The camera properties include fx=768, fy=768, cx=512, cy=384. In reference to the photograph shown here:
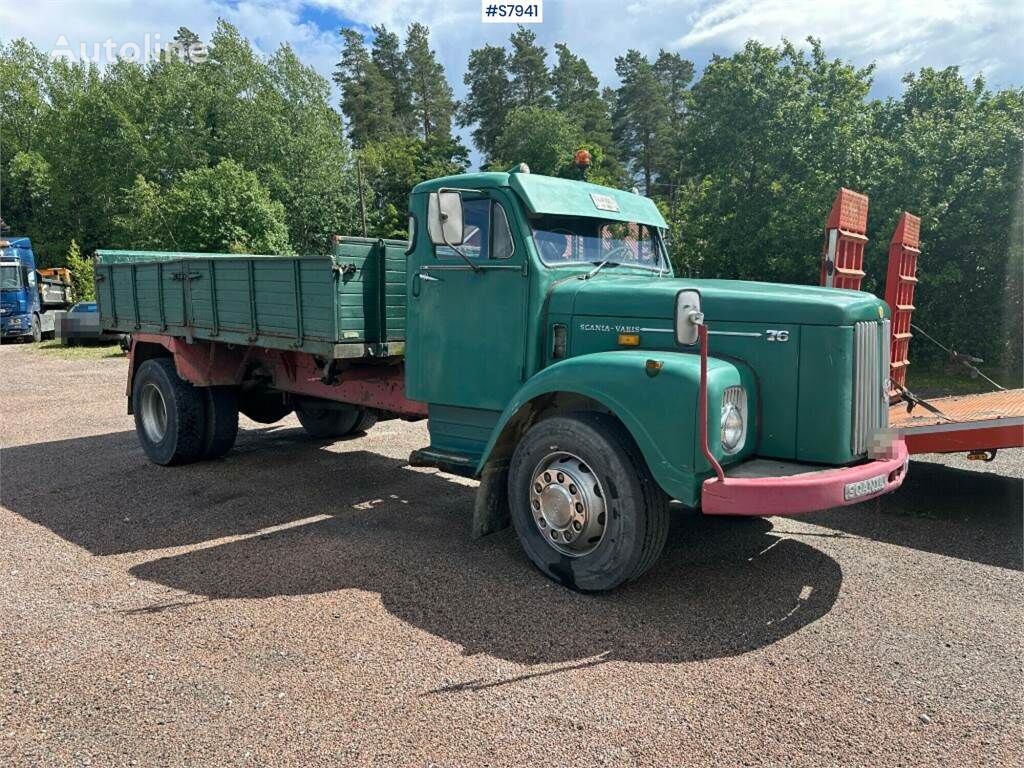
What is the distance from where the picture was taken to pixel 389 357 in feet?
19.1

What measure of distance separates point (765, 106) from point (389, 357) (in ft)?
42.0

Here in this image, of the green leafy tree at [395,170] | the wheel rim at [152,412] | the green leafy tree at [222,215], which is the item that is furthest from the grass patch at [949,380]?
the green leafy tree at [395,170]

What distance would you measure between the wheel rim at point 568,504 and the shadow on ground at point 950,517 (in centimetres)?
218

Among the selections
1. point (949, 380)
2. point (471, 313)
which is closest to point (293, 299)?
point (471, 313)

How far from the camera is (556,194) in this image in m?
4.84

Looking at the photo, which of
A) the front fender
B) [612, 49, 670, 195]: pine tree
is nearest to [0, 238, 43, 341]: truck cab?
the front fender

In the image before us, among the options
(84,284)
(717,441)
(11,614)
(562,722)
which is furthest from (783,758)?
(84,284)

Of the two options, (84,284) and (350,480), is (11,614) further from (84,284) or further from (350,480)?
(84,284)

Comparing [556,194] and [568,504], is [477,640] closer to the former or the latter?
[568,504]

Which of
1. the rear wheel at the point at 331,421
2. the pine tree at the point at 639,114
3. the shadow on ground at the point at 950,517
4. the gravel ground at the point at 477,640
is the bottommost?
the gravel ground at the point at 477,640

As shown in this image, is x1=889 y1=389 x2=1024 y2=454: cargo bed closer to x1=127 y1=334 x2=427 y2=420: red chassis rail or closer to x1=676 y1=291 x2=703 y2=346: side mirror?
x1=676 y1=291 x2=703 y2=346: side mirror

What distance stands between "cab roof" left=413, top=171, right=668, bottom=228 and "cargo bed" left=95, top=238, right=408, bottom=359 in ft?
2.65

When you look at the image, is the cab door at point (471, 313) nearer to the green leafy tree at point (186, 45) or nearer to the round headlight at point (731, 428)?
the round headlight at point (731, 428)

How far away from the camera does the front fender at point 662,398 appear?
12.0ft
